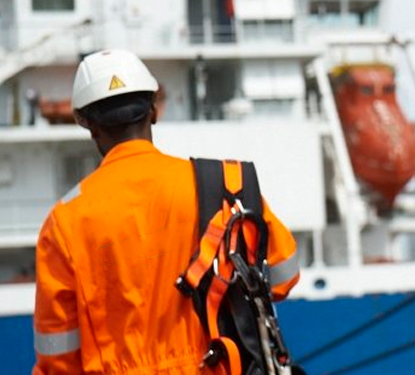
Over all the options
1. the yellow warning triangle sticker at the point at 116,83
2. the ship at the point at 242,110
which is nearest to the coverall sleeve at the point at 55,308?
the yellow warning triangle sticker at the point at 116,83

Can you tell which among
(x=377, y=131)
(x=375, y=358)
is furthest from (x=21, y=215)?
(x=375, y=358)

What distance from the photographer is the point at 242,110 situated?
51.2 ft

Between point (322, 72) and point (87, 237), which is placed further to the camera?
point (322, 72)

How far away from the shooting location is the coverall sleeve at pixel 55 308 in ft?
8.07

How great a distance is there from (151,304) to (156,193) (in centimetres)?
24

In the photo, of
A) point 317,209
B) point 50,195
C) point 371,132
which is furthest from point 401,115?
point 50,195

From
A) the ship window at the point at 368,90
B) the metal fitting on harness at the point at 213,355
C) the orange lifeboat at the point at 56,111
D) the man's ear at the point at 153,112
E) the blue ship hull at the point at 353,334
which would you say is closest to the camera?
the metal fitting on harness at the point at 213,355

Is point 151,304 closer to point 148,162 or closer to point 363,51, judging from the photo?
point 148,162

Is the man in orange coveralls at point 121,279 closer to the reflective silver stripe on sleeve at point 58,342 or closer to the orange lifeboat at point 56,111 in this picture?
the reflective silver stripe on sleeve at point 58,342

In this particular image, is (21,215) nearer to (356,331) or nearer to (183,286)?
(356,331)

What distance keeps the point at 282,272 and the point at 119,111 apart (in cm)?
52

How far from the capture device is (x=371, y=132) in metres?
17.2

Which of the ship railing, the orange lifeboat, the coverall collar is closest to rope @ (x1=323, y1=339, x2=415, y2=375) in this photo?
the coverall collar

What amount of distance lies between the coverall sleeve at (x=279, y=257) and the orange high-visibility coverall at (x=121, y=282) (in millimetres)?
181
